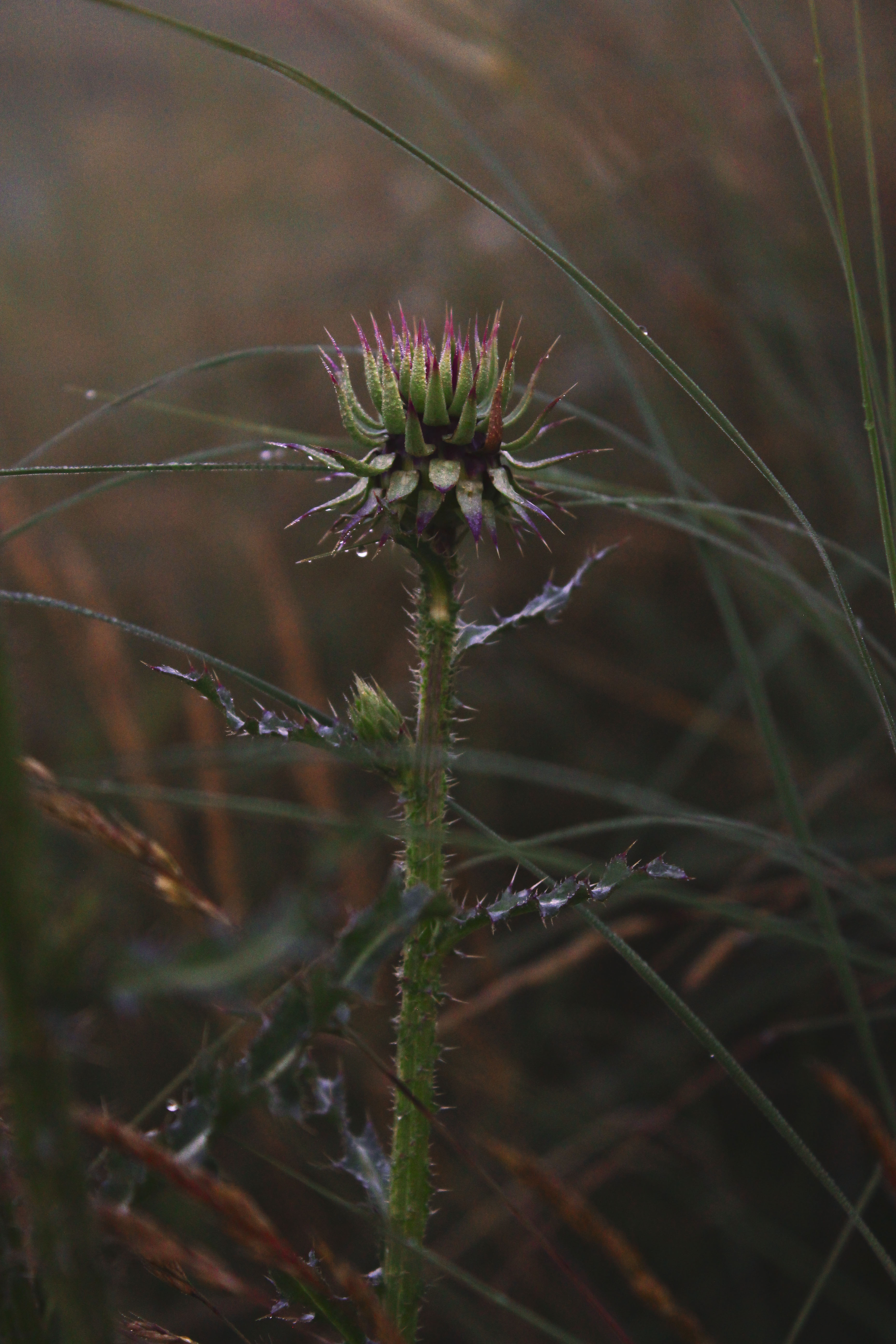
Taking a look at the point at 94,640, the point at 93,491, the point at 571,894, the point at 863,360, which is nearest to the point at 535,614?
the point at 571,894

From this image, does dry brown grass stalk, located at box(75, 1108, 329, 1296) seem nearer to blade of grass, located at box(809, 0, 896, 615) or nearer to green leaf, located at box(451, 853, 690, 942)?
green leaf, located at box(451, 853, 690, 942)

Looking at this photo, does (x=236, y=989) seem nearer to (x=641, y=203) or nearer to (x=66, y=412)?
(x=641, y=203)

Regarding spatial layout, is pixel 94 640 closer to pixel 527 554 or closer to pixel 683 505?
pixel 527 554

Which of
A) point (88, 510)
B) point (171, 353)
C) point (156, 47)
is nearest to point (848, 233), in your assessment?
point (171, 353)

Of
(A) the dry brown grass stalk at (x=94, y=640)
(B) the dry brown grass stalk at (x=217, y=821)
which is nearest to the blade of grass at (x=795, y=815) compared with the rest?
(B) the dry brown grass stalk at (x=217, y=821)

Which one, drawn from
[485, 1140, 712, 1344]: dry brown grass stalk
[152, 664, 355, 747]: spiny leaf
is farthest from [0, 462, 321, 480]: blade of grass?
[485, 1140, 712, 1344]: dry brown grass stalk

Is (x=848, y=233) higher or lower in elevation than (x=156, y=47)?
lower

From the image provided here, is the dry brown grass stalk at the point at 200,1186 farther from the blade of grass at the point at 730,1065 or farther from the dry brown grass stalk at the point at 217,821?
the dry brown grass stalk at the point at 217,821
